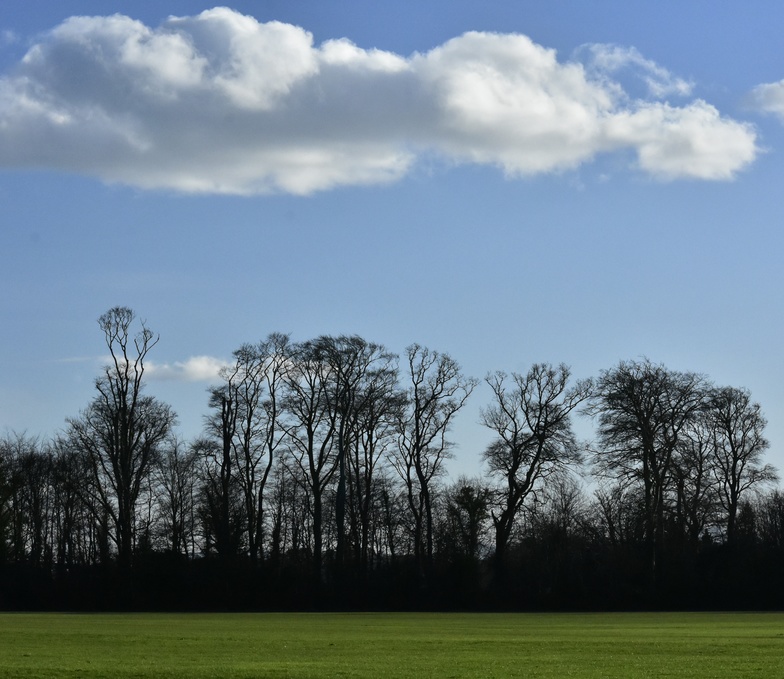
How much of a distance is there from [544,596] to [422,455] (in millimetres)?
12247

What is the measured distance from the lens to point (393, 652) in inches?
1070

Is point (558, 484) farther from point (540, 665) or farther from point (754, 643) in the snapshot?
point (540, 665)

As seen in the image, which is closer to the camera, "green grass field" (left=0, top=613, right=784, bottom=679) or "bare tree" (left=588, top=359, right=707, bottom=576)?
"green grass field" (left=0, top=613, right=784, bottom=679)

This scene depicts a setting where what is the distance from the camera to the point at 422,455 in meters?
73.4

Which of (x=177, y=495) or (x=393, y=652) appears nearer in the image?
(x=393, y=652)

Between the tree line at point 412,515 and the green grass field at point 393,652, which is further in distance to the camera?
the tree line at point 412,515

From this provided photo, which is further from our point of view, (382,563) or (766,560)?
(382,563)

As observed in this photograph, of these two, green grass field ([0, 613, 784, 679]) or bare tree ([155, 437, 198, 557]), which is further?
bare tree ([155, 437, 198, 557])

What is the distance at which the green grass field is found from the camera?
21266 millimetres

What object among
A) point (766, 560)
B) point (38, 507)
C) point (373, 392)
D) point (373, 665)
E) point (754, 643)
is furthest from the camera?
point (38, 507)

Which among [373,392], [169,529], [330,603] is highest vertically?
[373,392]

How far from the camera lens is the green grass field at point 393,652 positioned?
21.3 m

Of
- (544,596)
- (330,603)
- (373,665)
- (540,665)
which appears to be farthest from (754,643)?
(330,603)

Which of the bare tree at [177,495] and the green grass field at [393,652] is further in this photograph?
the bare tree at [177,495]
